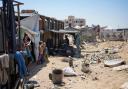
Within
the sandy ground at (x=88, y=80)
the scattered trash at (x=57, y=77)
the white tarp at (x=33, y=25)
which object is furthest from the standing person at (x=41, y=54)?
the scattered trash at (x=57, y=77)

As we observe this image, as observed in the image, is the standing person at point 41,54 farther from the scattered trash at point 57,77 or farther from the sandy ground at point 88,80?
the scattered trash at point 57,77

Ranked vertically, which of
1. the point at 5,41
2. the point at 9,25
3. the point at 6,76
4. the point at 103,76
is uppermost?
the point at 9,25

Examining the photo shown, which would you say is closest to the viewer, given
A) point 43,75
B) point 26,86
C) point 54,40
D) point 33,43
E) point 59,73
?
point 26,86

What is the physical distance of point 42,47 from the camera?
62.3ft

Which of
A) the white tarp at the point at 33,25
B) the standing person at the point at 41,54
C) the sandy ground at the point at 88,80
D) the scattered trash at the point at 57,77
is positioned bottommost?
the sandy ground at the point at 88,80

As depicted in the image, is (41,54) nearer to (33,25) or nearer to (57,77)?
(33,25)

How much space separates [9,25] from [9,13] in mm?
490

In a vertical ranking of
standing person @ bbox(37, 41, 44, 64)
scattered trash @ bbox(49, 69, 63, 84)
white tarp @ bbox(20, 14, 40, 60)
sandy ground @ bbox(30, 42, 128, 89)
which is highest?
white tarp @ bbox(20, 14, 40, 60)

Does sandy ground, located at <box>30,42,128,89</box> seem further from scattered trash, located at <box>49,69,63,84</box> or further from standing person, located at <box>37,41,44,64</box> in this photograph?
standing person, located at <box>37,41,44,64</box>

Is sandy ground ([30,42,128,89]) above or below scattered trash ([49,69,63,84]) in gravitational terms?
below

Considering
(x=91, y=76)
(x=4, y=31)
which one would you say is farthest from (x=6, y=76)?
(x=91, y=76)

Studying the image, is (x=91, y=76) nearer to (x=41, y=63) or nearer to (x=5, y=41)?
(x=41, y=63)

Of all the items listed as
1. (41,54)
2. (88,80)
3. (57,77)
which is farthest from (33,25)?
(57,77)

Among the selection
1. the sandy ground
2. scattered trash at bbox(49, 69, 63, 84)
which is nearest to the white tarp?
the sandy ground
